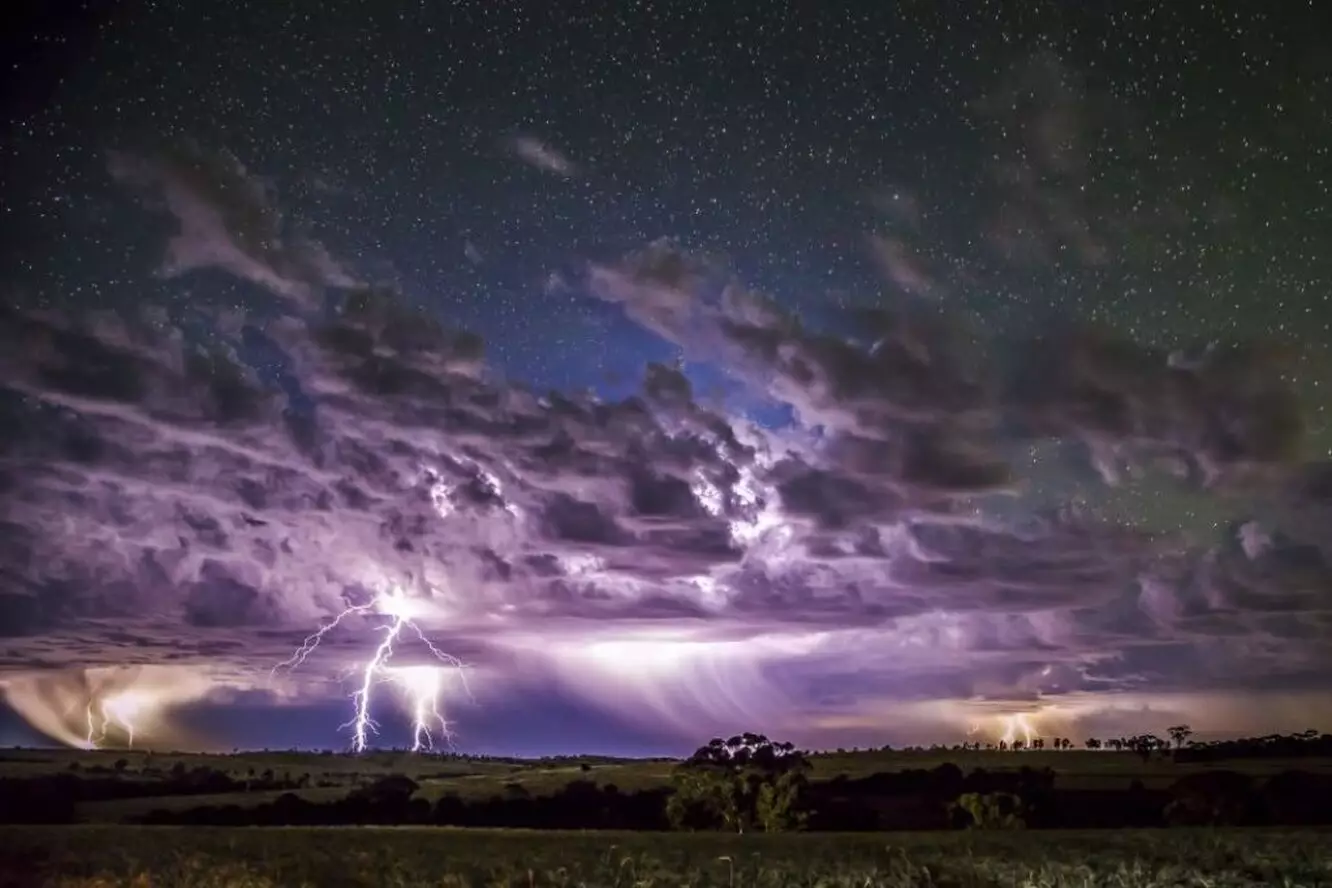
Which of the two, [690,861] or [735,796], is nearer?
[690,861]

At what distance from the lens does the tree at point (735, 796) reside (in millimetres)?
88500

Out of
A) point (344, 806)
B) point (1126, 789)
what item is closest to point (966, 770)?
A: point (1126, 789)

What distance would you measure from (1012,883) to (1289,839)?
487 inches

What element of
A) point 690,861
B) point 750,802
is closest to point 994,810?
point 750,802

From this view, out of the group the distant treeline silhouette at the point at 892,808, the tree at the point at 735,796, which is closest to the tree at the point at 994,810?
the distant treeline silhouette at the point at 892,808

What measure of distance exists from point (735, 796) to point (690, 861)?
6103cm

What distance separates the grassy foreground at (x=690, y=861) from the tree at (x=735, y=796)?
47.1 m

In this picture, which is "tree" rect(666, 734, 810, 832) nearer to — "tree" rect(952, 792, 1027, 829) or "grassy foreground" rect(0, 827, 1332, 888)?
"tree" rect(952, 792, 1027, 829)

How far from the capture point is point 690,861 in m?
35.4

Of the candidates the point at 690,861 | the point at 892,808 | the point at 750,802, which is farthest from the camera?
the point at 892,808

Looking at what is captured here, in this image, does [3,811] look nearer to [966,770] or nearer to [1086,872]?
[1086,872]

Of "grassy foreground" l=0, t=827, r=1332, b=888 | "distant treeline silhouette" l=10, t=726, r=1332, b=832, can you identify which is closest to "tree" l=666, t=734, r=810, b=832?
"distant treeline silhouette" l=10, t=726, r=1332, b=832

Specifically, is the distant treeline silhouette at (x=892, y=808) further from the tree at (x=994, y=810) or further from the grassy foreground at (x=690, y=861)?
the grassy foreground at (x=690, y=861)

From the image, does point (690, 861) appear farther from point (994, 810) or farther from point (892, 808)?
point (892, 808)
